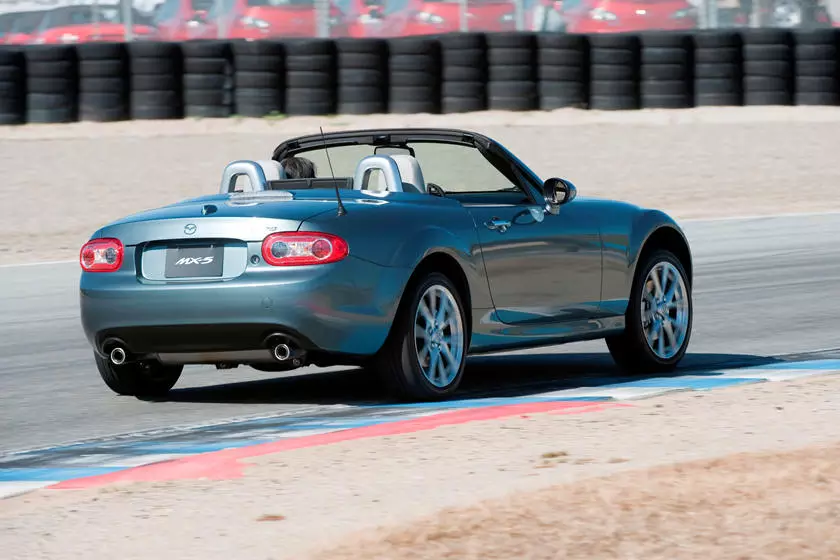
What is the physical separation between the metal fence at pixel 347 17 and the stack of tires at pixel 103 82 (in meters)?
3.14

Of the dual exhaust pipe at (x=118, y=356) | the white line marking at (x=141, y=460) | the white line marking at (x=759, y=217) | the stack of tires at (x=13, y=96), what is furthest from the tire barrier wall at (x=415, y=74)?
the white line marking at (x=141, y=460)

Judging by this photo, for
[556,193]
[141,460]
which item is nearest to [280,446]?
[141,460]

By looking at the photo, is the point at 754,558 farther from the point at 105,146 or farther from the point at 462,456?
the point at 105,146

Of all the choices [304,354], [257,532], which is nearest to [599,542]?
[257,532]

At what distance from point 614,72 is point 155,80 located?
20.2 ft

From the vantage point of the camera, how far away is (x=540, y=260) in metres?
8.93

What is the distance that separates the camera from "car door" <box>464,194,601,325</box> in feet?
28.4

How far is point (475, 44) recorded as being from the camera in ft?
77.4

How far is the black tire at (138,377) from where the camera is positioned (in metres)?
8.78

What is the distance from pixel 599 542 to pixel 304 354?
295cm

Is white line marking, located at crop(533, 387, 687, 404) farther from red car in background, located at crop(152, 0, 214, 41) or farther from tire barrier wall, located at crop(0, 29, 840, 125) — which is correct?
red car in background, located at crop(152, 0, 214, 41)

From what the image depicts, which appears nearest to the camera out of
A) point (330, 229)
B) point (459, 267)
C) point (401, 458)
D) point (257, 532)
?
point (257, 532)

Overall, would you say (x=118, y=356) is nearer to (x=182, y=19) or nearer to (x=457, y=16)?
(x=182, y=19)

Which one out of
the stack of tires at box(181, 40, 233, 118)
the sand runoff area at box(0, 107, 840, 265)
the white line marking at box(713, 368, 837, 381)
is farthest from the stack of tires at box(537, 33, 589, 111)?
the white line marking at box(713, 368, 837, 381)
